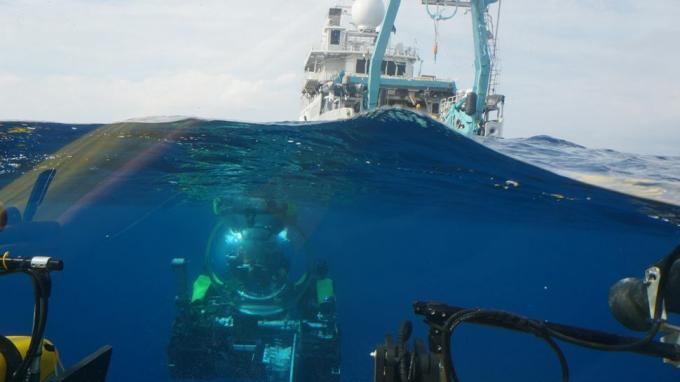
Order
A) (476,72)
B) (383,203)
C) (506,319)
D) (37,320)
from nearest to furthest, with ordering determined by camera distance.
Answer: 1. (506,319)
2. (37,320)
3. (476,72)
4. (383,203)

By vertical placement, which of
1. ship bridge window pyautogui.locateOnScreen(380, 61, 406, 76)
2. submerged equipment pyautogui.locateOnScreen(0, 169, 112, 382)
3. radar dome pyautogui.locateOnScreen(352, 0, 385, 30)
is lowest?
submerged equipment pyautogui.locateOnScreen(0, 169, 112, 382)

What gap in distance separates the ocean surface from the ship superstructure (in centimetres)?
167

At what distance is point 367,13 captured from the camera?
1233 inches

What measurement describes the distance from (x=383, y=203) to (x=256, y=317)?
42.1ft

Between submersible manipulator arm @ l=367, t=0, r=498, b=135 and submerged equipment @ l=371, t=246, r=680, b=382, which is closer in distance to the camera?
submerged equipment @ l=371, t=246, r=680, b=382

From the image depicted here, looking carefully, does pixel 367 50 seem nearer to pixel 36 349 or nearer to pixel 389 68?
pixel 389 68

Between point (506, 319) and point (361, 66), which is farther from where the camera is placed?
point (361, 66)

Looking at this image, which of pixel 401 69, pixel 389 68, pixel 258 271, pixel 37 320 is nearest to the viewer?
pixel 37 320

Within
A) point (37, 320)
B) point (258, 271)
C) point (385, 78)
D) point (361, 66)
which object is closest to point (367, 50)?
point (361, 66)

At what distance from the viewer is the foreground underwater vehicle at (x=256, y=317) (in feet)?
30.9

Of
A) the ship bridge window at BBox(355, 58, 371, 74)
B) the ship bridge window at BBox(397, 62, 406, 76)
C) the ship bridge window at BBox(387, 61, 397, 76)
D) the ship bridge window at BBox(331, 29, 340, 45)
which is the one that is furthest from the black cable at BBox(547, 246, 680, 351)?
the ship bridge window at BBox(331, 29, 340, 45)

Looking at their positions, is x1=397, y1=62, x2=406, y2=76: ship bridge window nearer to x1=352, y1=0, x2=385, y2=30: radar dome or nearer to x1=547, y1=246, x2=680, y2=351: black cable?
x1=352, y1=0, x2=385, y2=30: radar dome

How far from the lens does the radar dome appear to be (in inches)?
1225

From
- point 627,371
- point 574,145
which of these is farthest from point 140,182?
point 627,371
